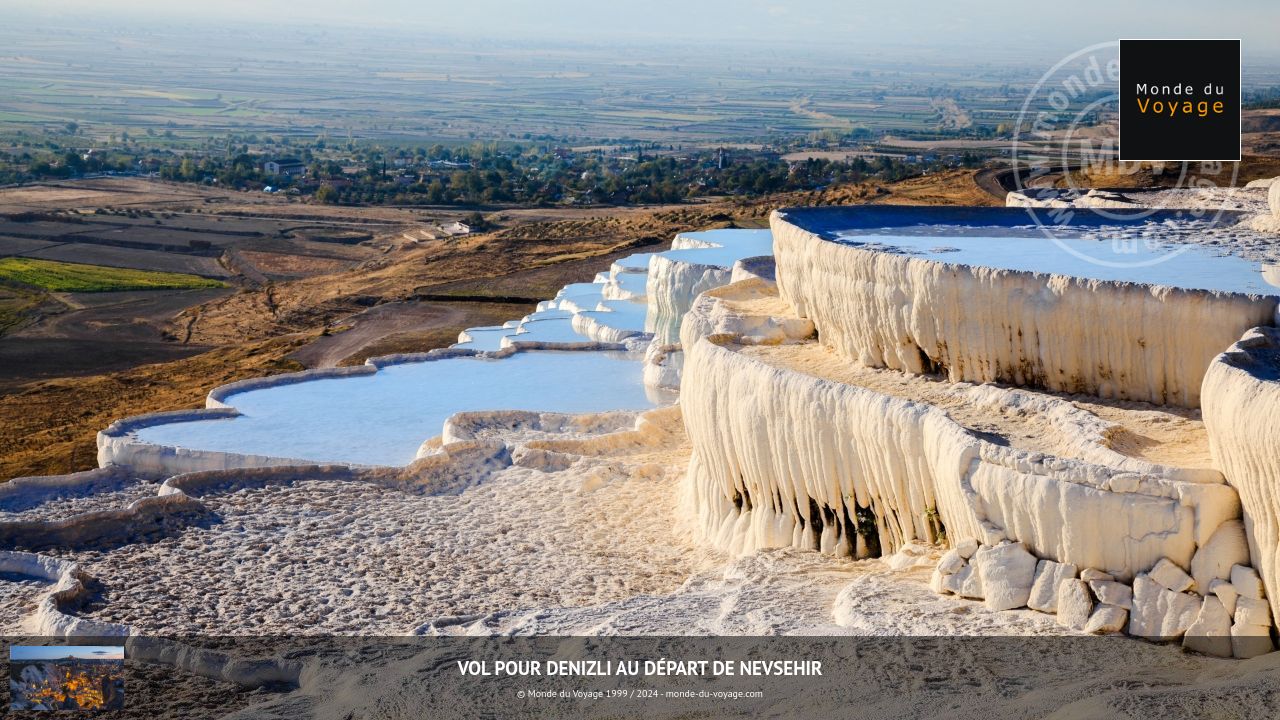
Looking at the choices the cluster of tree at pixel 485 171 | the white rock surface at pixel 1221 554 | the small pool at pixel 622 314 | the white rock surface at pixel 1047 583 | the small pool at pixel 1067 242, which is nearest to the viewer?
the white rock surface at pixel 1221 554

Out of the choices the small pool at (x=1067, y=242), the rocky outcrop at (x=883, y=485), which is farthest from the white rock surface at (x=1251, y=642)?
the small pool at (x=1067, y=242)

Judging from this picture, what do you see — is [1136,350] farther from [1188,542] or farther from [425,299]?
[425,299]

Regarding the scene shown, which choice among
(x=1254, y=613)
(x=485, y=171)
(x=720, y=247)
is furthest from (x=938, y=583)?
(x=485, y=171)

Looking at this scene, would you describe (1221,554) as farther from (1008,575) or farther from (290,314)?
(290,314)

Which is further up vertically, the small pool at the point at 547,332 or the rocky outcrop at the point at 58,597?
the small pool at the point at 547,332

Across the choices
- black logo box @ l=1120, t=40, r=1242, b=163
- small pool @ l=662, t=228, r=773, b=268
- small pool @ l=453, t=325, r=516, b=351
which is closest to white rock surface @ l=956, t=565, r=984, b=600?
black logo box @ l=1120, t=40, r=1242, b=163

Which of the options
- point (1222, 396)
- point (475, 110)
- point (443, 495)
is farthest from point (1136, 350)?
point (475, 110)

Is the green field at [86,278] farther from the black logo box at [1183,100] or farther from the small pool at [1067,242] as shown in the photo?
the black logo box at [1183,100]
